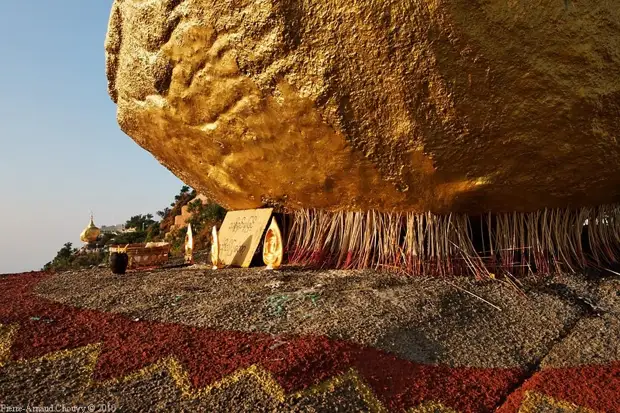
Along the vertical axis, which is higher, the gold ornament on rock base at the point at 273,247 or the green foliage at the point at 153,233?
the green foliage at the point at 153,233

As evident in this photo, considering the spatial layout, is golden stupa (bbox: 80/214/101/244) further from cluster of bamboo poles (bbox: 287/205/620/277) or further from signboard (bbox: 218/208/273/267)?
cluster of bamboo poles (bbox: 287/205/620/277)

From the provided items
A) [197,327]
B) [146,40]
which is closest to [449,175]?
[197,327]

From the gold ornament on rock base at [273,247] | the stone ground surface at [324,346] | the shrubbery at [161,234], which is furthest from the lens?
the shrubbery at [161,234]

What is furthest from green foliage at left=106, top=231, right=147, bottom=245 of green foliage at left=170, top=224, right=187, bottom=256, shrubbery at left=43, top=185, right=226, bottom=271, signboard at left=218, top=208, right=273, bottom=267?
signboard at left=218, top=208, right=273, bottom=267

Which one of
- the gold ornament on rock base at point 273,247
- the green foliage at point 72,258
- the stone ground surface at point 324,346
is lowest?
the stone ground surface at point 324,346

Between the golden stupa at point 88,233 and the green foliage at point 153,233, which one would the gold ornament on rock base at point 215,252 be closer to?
the golden stupa at point 88,233

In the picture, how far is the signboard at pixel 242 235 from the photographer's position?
15.5ft

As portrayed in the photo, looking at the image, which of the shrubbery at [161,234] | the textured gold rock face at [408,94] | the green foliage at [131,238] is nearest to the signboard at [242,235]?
the textured gold rock face at [408,94]

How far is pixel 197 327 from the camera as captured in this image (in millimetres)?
2650

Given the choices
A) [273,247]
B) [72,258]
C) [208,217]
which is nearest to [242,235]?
[273,247]

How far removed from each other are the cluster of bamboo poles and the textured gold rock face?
150 mm

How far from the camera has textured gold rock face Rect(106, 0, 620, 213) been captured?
292 cm

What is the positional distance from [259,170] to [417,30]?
191 centimetres

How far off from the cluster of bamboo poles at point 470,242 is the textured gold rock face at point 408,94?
150 millimetres
